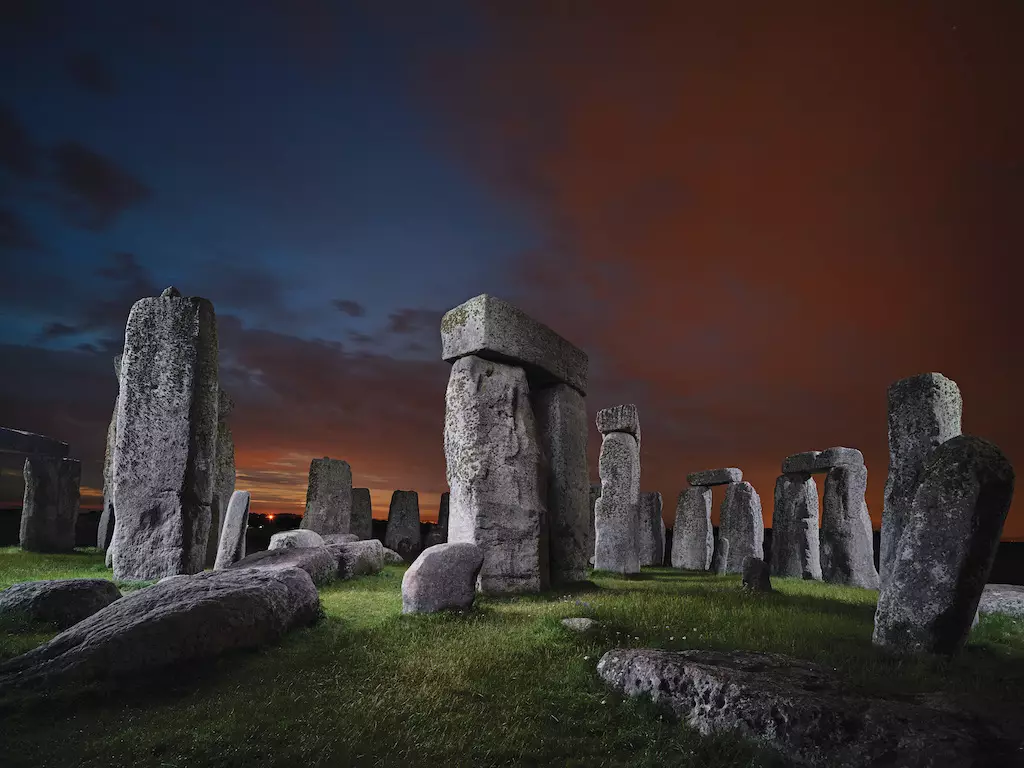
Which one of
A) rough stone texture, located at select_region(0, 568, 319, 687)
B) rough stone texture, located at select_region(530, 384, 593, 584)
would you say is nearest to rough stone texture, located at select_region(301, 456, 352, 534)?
rough stone texture, located at select_region(530, 384, 593, 584)

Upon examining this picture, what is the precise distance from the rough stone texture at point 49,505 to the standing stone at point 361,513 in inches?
332

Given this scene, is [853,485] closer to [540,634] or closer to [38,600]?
[540,634]

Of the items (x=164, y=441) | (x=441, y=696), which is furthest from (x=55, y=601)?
(x=441, y=696)

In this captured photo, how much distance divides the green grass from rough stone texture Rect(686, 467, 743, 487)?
12609 mm

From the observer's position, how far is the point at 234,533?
11602mm

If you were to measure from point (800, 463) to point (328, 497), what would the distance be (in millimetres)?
13418

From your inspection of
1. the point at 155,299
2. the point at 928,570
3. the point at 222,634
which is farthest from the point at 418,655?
the point at 155,299

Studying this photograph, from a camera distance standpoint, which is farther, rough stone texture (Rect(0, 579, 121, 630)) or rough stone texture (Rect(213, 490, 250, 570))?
rough stone texture (Rect(213, 490, 250, 570))

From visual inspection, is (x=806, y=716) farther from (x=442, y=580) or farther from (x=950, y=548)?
(x=442, y=580)

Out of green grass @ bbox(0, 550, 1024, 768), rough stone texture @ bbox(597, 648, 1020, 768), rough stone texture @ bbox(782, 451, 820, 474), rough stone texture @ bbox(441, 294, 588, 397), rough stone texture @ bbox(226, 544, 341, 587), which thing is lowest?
green grass @ bbox(0, 550, 1024, 768)

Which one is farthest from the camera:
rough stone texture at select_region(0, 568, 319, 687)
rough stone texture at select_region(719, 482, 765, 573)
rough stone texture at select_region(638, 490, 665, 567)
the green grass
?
rough stone texture at select_region(638, 490, 665, 567)

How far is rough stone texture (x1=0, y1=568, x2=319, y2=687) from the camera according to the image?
4.47 m

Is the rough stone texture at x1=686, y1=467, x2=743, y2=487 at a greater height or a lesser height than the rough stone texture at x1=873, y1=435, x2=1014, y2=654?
greater

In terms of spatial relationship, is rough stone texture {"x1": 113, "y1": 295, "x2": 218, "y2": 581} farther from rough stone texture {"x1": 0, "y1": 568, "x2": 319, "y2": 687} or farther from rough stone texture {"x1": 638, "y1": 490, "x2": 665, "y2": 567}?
rough stone texture {"x1": 638, "y1": 490, "x2": 665, "y2": 567}
